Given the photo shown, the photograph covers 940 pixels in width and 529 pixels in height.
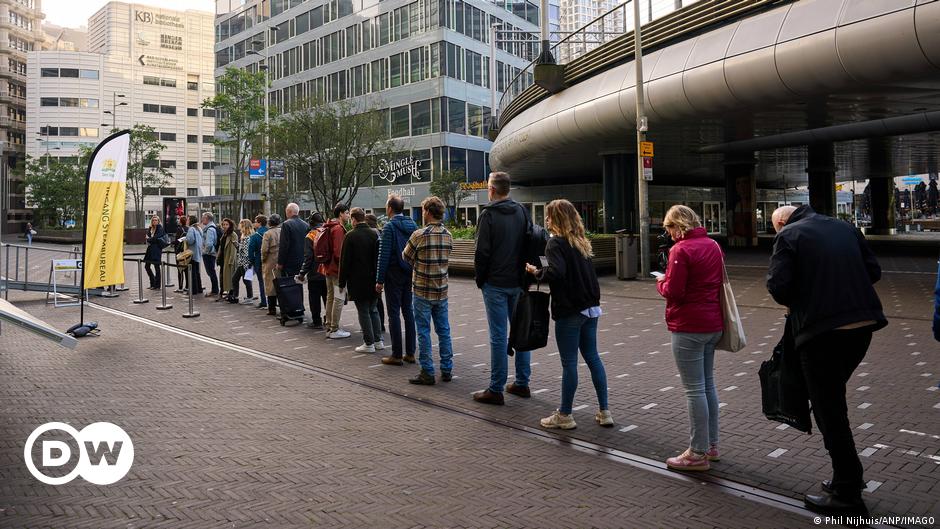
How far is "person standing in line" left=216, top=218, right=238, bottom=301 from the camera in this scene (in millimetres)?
15164

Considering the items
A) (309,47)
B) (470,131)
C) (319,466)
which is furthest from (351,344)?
(309,47)

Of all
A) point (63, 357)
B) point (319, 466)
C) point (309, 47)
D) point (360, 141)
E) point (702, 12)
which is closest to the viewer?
point (319, 466)

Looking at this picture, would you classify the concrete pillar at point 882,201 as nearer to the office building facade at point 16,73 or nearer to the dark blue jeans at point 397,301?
the dark blue jeans at point 397,301

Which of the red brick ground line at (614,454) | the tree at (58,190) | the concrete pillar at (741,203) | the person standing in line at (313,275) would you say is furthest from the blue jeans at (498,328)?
the tree at (58,190)

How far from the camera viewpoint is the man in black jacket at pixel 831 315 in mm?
3938

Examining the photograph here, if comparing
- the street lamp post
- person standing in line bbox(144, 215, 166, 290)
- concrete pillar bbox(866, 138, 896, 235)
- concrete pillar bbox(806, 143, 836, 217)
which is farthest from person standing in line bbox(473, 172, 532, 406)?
concrete pillar bbox(866, 138, 896, 235)

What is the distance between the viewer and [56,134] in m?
91.4

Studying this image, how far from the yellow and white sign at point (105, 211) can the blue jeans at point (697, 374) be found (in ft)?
31.0

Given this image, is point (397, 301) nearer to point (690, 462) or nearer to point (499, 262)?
point (499, 262)

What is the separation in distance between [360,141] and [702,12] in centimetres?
1922

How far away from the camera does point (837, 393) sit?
158 inches

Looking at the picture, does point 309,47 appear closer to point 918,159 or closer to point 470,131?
point 470,131

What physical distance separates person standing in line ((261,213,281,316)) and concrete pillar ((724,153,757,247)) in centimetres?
2601

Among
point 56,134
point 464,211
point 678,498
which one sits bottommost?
point 678,498
